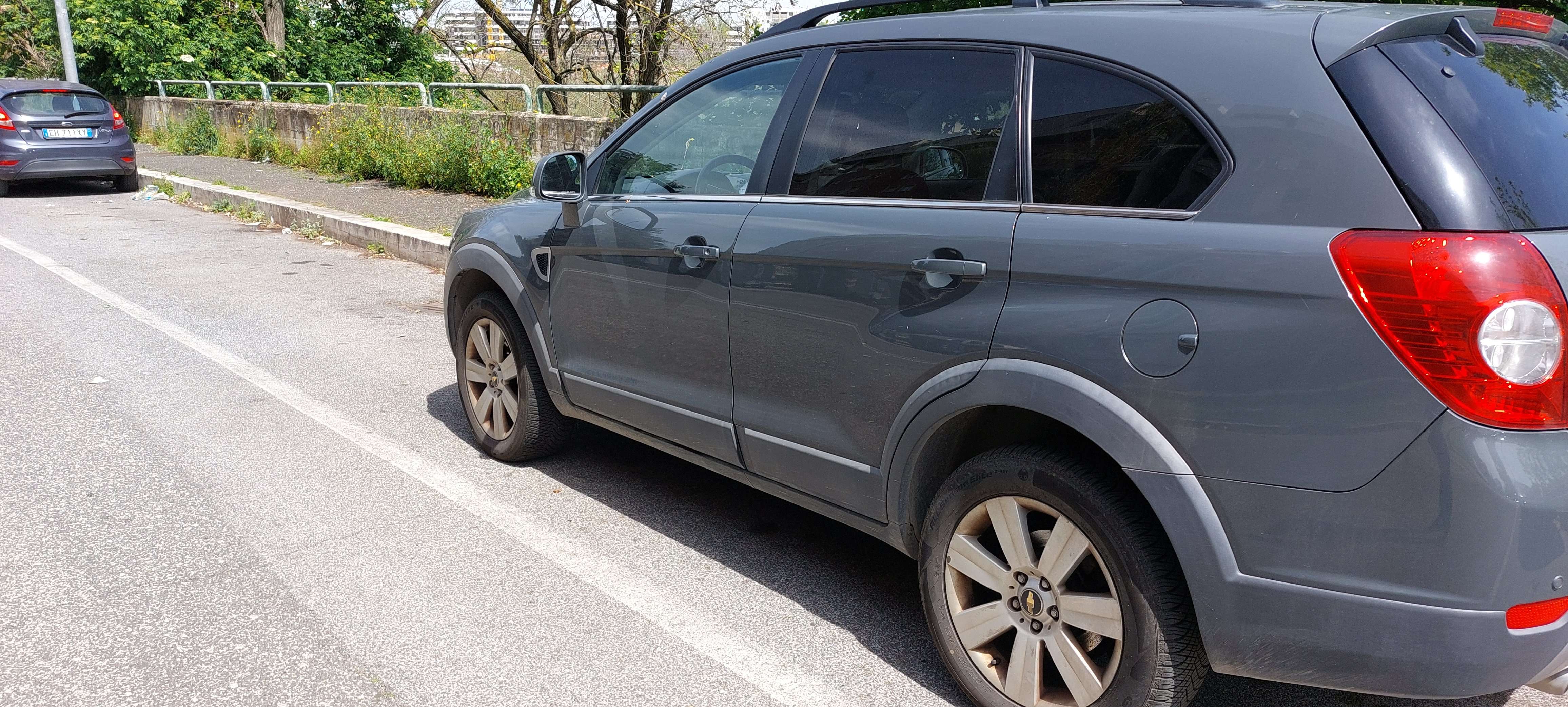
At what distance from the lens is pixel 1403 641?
7.23ft

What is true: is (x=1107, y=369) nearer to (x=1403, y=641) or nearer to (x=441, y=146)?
(x=1403, y=641)

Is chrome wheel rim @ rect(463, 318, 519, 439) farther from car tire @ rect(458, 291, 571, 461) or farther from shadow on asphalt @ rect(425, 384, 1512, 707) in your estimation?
shadow on asphalt @ rect(425, 384, 1512, 707)

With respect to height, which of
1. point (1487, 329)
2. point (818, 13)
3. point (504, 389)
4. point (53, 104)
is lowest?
point (504, 389)

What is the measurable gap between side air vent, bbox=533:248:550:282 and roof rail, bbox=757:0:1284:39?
3.70 feet

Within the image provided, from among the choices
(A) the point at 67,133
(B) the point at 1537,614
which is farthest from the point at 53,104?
(B) the point at 1537,614

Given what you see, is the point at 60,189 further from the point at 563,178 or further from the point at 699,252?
the point at 699,252

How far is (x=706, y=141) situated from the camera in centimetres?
383

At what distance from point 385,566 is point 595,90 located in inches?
333

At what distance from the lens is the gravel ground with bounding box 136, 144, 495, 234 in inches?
464

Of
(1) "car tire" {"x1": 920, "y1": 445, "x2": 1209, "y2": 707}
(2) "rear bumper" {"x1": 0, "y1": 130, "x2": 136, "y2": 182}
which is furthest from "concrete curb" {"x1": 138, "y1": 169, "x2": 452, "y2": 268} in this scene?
(1) "car tire" {"x1": 920, "y1": 445, "x2": 1209, "y2": 707}

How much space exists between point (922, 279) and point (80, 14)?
28.8 metres

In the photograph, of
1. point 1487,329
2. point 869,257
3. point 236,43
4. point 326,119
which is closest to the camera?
point 1487,329

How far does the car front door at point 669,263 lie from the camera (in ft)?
11.7

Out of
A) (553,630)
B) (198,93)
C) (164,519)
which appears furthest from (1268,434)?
(198,93)
